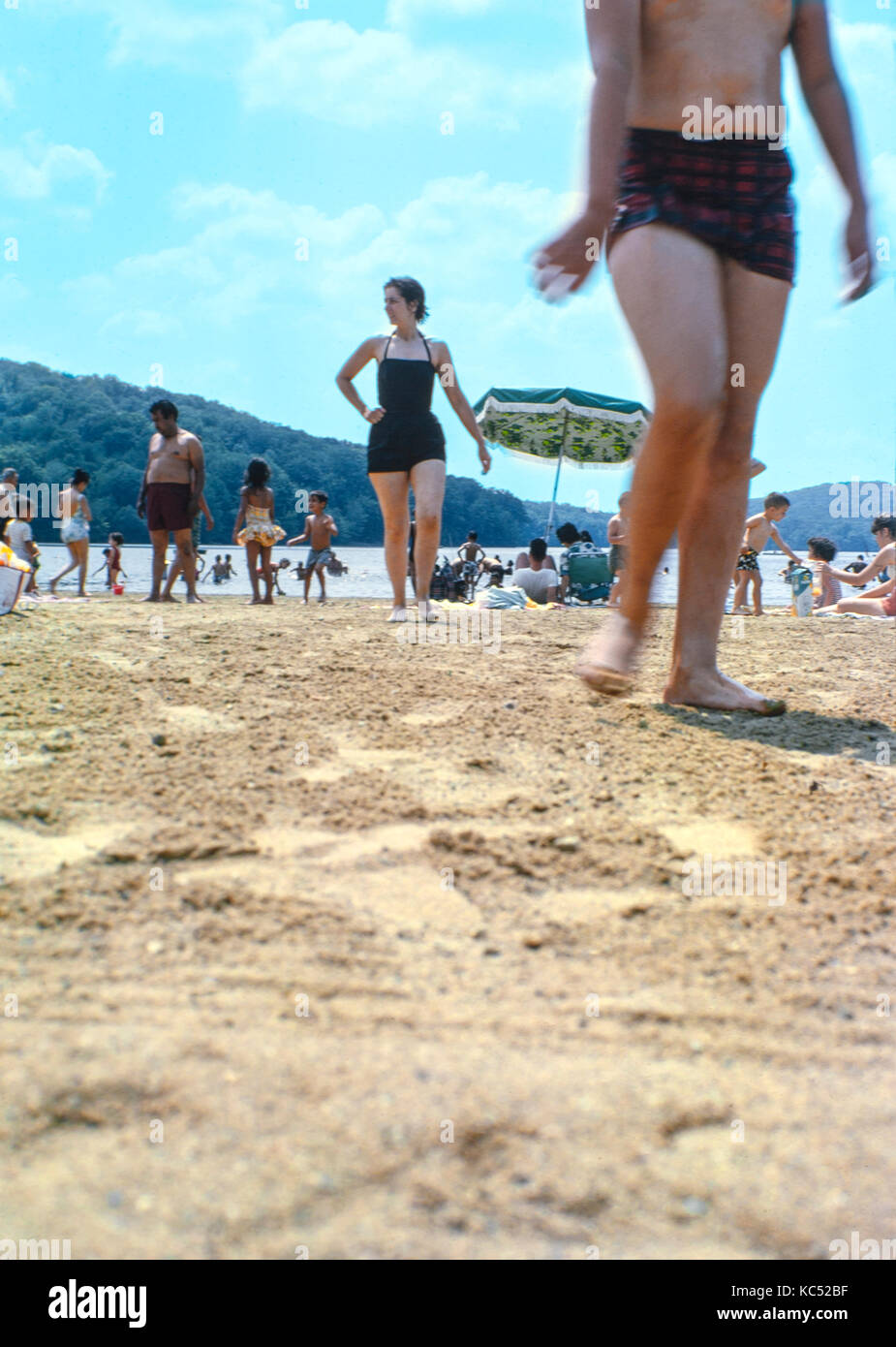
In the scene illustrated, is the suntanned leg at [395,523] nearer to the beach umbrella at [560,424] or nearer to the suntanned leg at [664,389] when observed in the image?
the suntanned leg at [664,389]

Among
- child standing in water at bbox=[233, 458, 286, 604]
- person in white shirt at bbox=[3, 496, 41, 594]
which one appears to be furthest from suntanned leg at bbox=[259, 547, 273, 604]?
person in white shirt at bbox=[3, 496, 41, 594]

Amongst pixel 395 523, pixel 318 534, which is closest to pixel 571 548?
pixel 318 534

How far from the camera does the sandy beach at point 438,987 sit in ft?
2.91

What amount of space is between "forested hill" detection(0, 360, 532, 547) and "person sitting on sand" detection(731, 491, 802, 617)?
68908 mm

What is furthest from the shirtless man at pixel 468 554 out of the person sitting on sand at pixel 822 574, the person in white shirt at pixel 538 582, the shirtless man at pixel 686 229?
the shirtless man at pixel 686 229

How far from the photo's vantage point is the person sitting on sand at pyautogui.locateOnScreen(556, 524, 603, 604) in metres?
14.4

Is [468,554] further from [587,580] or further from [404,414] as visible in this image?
[404,414]

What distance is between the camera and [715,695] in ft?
8.53

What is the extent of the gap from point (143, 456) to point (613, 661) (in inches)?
3786

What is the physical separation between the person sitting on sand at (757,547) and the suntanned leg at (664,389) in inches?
281

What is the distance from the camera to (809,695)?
9.71 ft

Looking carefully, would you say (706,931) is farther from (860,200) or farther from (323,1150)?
(860,200)

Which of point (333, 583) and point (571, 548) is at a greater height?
point (571, 548)
